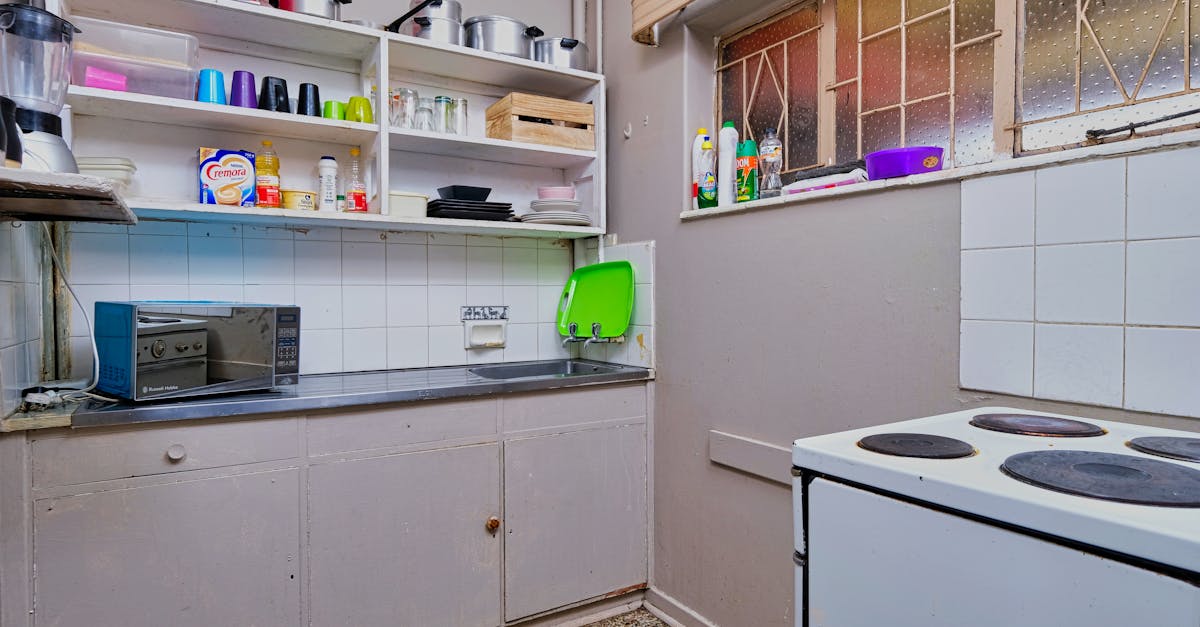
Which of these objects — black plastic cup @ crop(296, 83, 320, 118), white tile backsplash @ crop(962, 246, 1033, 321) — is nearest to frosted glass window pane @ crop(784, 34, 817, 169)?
white tile backsplash @ crop(962, 246, 1033, 321)

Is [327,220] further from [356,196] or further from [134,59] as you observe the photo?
[134,59]

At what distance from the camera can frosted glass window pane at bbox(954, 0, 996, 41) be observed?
1446 mm

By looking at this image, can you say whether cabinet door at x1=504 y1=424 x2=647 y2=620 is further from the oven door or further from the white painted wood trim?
the oven door

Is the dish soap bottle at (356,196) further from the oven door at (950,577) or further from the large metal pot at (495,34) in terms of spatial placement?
the oven door at (950,577)

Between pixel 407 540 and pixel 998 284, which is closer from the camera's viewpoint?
pixel 998 284

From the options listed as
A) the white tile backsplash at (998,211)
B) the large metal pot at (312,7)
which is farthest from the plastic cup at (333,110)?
the white tile backsplash at (998,211)

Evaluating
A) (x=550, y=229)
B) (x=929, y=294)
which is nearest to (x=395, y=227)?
(x=550, y=229)

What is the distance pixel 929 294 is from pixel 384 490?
4.97 ft

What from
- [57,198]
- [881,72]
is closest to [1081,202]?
[881,72]

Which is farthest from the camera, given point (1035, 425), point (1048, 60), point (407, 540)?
point (407, 540)

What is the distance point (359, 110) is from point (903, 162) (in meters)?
1.63

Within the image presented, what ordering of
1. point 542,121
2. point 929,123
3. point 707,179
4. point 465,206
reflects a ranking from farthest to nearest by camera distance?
point 542,121 < point 465,206 < point 707,179 < point 929,123

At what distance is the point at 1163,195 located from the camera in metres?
1.04

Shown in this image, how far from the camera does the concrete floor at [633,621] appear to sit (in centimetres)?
213
